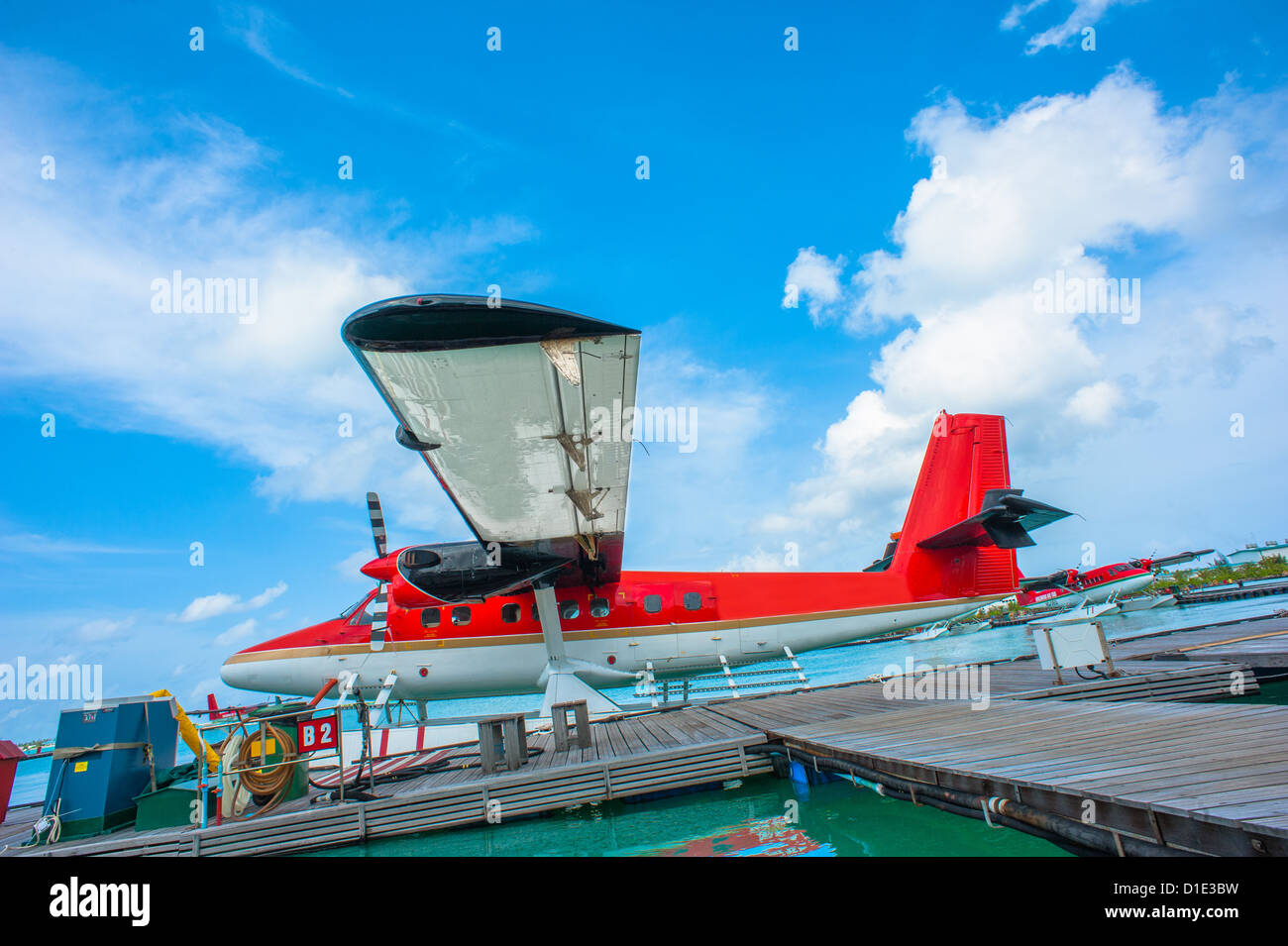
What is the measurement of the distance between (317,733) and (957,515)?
46.3 ft

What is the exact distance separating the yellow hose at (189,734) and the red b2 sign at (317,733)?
1057 millimetres

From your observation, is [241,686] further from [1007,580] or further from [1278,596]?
[1278,596]

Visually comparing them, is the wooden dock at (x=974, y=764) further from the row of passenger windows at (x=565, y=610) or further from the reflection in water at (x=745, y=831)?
the row of passenger windows at (x=565, y=610)

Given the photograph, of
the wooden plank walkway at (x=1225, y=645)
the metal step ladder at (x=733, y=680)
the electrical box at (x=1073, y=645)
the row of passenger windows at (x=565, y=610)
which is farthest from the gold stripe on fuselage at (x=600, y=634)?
the electrical box at (x=1073, y=645)

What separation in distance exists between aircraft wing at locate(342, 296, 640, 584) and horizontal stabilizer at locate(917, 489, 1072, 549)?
795 centimetres

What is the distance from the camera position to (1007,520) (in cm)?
1259

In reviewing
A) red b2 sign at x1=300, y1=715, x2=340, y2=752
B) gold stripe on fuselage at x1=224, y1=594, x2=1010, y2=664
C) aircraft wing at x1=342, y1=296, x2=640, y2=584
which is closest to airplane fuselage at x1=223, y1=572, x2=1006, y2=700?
gold stripe on fuselage at x1=224, y1=594, x2=1010, y2=664

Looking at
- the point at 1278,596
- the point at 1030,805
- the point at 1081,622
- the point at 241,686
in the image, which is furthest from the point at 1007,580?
the point at 1278,596

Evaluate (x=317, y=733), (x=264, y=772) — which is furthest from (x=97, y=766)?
(x=317, y=733)

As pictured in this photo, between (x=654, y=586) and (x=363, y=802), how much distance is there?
7.68m

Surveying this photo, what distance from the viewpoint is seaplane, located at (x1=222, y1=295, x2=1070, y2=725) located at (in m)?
7.67

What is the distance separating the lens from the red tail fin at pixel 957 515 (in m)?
14.0

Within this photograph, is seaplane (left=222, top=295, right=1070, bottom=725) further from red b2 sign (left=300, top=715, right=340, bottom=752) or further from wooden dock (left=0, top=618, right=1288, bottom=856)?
wooden dock (left=0, top=618, right=1288, bottom=856)

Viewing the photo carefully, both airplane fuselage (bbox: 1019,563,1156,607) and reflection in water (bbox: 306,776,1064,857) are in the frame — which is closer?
reflection in water (bbox: 306,776,1064,857)
